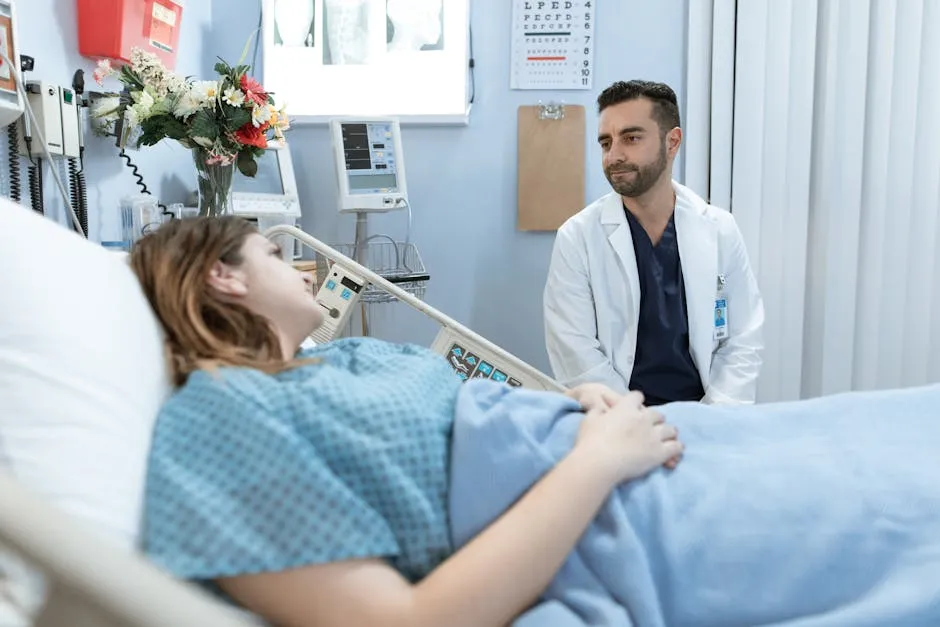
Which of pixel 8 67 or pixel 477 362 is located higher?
pixel 8 67

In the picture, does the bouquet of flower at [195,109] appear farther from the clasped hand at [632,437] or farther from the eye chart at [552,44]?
the clasped hand at [632,437]

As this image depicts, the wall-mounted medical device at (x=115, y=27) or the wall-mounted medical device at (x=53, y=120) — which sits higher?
the wall-mounted medical device at (x=115, y=27)

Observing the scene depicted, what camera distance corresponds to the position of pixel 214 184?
7.54 feet

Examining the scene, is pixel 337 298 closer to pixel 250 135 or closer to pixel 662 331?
pixel 250 135

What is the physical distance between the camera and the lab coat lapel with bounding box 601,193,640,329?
7.99ft

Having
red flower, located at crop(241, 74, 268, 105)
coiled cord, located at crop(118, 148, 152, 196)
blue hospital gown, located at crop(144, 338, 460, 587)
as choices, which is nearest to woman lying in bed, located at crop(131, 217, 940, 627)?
blue hospital gown, located at crop(144, 338, 460, 587)

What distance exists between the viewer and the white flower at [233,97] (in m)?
2.14

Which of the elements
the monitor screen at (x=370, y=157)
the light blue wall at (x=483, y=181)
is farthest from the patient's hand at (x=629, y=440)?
the light blue wall at (x=483, y=181)

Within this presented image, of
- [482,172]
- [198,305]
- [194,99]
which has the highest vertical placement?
[194,99]

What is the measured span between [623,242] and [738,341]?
468 mm

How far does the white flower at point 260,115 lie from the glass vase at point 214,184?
0.15 m

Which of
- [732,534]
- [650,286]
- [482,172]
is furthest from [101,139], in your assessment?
[732,534]

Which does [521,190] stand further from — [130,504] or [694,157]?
[130,504]

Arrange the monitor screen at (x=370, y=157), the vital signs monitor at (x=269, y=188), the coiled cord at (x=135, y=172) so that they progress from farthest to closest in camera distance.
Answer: the monitor screen at (x=370, y=157) < the vital signs monitor at (x=269, y=188) < the coiled cord at (x=135, y=172)
